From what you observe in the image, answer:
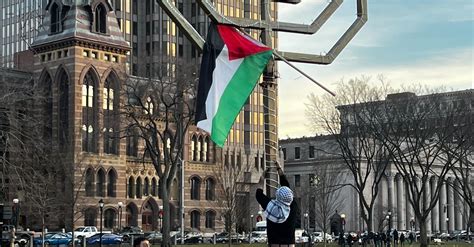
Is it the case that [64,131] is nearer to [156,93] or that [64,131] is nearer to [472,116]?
[156,93]

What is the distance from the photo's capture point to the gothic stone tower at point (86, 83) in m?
83.8

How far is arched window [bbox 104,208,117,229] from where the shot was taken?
87.6 meters

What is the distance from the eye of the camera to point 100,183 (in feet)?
285

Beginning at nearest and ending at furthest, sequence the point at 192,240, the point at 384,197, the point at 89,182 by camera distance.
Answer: the point at 192,240 → the point at 89,182 → the point at 384,197

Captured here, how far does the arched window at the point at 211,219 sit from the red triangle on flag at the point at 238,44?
3476 inches

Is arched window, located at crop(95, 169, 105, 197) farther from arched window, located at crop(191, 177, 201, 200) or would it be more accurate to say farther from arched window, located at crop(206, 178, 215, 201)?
arched window, located at crop(206, 178, 215, 201)

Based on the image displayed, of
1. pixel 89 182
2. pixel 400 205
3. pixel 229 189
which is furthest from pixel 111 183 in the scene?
pixel 400 205

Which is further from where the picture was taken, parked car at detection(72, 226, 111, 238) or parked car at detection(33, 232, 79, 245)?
parked car at detection(72, 226, 111, 238)

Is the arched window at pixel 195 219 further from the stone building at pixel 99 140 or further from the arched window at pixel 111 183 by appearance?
the arched window at pixel 111 183

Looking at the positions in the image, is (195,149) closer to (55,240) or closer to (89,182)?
(89,182)

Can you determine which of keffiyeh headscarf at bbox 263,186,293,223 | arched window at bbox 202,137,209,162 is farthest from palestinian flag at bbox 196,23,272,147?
arched window at bbox 202,137,209,162

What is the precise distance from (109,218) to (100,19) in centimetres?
1878

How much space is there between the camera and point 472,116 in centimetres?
5634

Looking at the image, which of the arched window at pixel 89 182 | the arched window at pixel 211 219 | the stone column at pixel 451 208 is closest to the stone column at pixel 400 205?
the stone column at pixel 451 208
